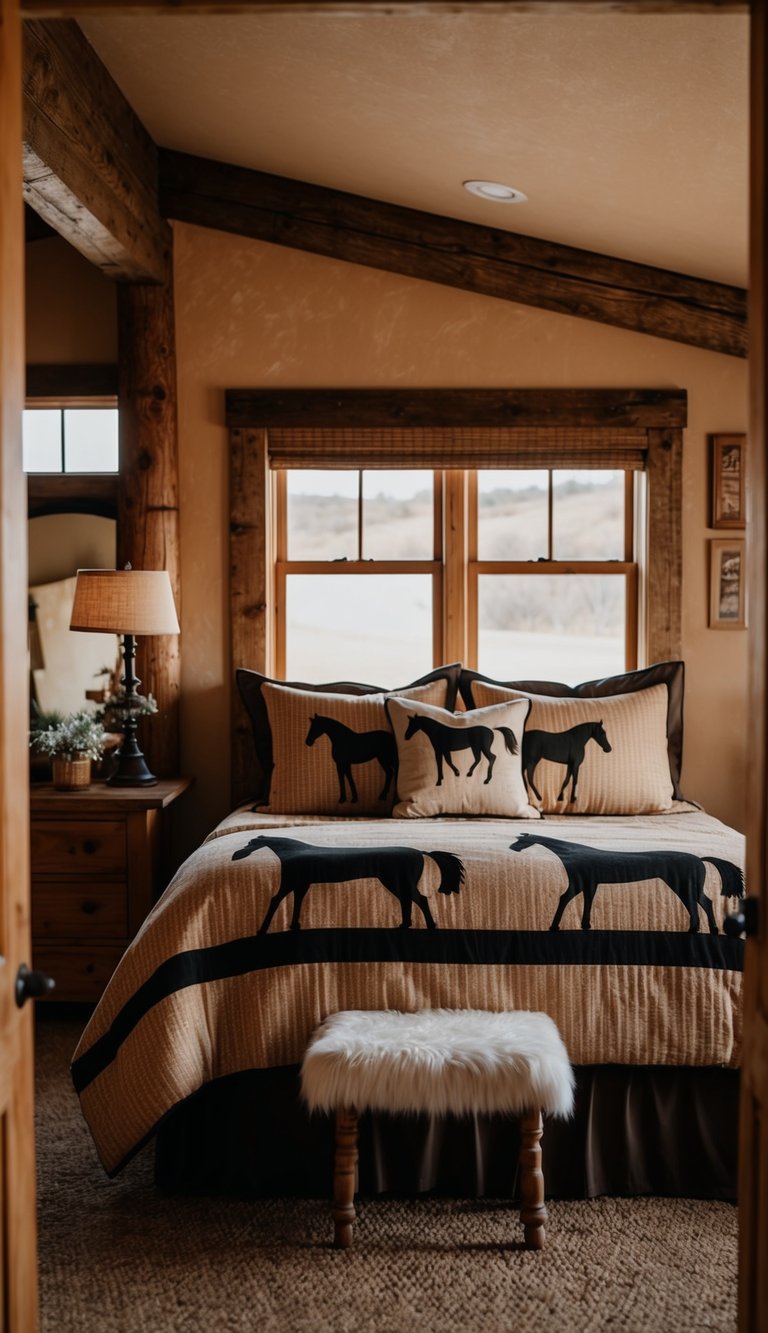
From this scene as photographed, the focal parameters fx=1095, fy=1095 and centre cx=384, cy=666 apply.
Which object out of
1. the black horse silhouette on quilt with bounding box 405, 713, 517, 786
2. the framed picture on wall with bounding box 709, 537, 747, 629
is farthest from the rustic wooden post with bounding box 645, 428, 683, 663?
the black horse silhouette on quilt with bounding box 405, 713, 517, 786

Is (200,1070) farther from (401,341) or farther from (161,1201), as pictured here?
(401,341)

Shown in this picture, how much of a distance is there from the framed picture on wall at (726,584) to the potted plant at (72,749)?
2417 mm

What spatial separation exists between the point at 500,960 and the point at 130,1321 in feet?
3.61

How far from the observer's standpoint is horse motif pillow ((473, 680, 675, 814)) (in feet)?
12.3

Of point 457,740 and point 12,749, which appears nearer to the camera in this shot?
point 12,749

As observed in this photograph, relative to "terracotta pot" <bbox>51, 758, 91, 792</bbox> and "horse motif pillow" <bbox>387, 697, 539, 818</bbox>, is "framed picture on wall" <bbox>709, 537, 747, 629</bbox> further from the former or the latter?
"terracotta pot" <bbox>51, 758, 91, 792</bbox>

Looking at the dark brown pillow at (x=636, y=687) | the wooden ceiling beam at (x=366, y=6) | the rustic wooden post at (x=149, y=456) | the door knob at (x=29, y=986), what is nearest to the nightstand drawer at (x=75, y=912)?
the rustic wooden post at (x=149, y=456)

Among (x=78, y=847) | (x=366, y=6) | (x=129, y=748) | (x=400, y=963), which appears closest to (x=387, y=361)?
(x=129, y=748)

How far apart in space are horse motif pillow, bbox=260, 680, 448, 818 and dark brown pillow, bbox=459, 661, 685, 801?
42 centimetres

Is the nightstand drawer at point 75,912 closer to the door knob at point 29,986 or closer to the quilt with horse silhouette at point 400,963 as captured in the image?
the quilt with horse silhouette at point 400,963

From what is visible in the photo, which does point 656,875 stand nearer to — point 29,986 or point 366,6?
point 29,986

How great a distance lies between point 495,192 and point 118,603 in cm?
193

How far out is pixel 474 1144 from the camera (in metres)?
2.63

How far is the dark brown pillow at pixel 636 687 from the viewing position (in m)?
4.03
